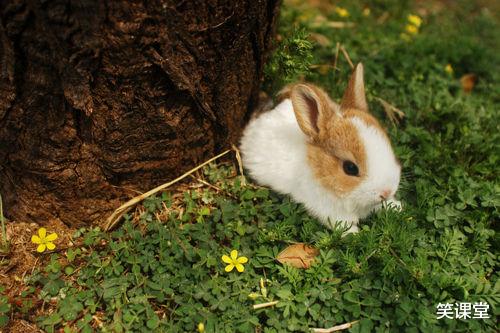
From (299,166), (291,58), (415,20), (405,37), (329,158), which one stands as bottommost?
(299,166)

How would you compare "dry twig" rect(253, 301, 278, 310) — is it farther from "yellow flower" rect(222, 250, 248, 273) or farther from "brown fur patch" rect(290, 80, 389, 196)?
"brown fur patch" rect(290, 80, 389, 196)

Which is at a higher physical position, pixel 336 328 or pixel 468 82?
pixel 468 82

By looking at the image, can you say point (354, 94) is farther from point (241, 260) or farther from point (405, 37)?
point (405, 37)

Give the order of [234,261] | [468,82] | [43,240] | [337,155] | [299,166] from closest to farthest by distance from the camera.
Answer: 1. [234,261]
2. [43,240]
3. [337,155]
4. [299,166]
5. [468,82]

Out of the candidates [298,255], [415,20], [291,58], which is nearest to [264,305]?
[298,255]

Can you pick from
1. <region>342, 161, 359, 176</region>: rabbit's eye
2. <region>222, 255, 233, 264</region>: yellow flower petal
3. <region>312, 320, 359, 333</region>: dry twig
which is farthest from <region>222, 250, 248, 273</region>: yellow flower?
<region>342, 161, 359, 176</region>: rabbit's eye

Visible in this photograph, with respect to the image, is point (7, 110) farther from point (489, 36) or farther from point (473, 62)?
point (489, 36)
